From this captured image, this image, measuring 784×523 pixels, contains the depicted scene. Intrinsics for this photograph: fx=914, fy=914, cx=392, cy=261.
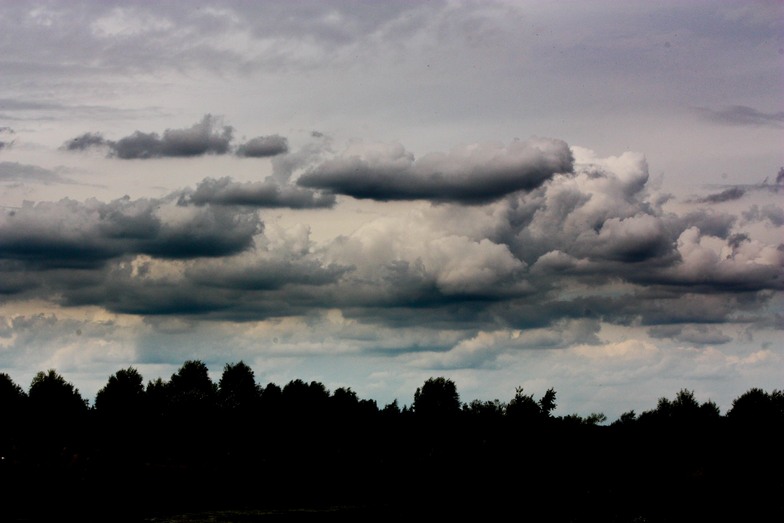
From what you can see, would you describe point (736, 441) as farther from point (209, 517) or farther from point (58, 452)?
point (58, 452)

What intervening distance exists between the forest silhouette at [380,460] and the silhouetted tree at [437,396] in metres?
13.5

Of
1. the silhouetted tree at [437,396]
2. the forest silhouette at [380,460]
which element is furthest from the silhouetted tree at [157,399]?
the silhouetted tree at [437,396]

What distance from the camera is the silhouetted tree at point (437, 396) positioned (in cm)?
19225

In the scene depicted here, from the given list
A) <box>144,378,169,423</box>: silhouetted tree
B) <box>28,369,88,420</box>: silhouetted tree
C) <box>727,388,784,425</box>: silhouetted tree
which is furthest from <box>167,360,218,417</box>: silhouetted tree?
<box>727,388,784,425</box>: silhouetted tree

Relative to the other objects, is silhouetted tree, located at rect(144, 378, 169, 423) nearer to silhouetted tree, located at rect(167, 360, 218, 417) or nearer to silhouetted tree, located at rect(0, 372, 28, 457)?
silhouetted tree, located at rect(167, 360, 218, 417)

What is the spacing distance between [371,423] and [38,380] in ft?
200

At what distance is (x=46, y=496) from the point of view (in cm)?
8600

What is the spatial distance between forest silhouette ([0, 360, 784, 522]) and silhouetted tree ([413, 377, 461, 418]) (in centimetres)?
1351

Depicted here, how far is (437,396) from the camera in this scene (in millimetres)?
194375

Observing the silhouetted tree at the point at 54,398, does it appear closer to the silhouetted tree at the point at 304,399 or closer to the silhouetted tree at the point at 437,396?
the silhouetted tree at the point at 304,399

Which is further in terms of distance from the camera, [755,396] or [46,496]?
[755,396]

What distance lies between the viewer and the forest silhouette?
73312 millimetres

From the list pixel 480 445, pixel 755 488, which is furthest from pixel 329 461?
pixel 755 488

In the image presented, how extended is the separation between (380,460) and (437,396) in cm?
7936
